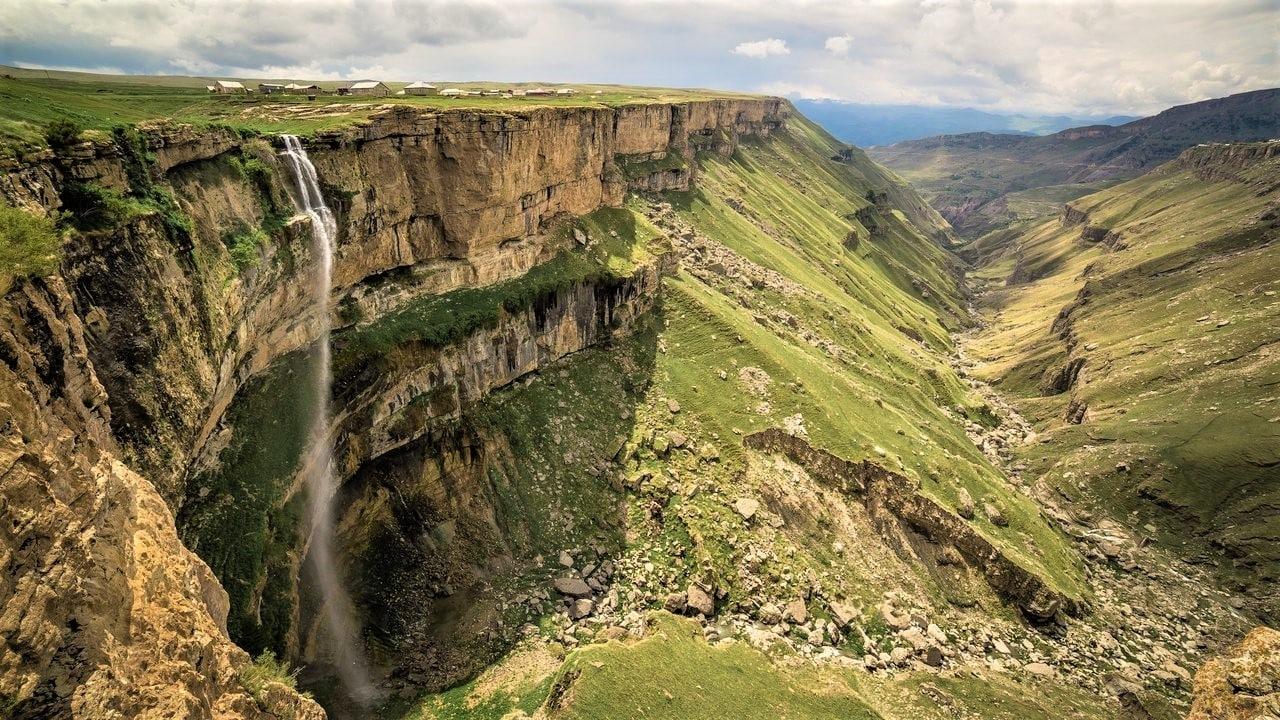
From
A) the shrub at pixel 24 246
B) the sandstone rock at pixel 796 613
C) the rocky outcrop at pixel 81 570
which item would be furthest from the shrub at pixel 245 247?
the sandstone rock at pixel 796 613

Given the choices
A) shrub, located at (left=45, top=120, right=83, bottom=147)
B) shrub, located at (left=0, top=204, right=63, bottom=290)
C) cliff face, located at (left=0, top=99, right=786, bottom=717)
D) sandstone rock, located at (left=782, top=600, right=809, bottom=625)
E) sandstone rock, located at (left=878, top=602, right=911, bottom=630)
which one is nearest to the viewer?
cliff face, located at (left=0, top=99, right=786, bottom=717)

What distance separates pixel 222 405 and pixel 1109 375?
121220 millimetres

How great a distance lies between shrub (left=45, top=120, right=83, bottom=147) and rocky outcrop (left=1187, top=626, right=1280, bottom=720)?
2111 inches

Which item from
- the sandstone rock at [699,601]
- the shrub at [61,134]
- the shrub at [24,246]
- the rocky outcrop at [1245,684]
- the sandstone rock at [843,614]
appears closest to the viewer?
the shrub at [24,246]

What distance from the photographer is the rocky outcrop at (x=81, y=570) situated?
1228 centimetres

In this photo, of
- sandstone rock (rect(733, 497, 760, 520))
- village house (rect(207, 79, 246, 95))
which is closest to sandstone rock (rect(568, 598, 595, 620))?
sandstone rock (rect(733, 497, 760, 520))

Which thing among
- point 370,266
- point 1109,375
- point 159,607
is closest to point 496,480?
point 370,266

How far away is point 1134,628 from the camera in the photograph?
55125 millimetres

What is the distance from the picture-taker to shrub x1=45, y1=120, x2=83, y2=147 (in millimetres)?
21750

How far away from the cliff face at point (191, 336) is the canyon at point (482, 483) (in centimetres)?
14

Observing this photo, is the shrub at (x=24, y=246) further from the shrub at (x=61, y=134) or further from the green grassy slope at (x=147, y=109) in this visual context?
the shrub at (x=61, y=134)

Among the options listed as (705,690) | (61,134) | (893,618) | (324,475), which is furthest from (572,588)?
(61,134)

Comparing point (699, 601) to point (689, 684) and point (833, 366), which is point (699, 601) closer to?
point (689, 684)

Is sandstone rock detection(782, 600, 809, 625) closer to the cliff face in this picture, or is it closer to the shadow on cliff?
the shadow on cliff
